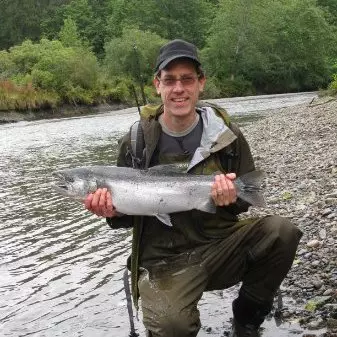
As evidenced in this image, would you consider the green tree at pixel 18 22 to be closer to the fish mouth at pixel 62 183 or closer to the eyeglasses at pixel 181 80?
the eyeglasses at pixel 181 80

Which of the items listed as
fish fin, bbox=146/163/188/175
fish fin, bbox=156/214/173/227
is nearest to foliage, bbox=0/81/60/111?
fish fin, bbox=146/163/188/175

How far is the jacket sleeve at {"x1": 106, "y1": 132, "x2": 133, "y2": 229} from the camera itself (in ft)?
14.6

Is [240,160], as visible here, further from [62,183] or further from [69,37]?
[69,37]

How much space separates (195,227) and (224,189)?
559 millimetres

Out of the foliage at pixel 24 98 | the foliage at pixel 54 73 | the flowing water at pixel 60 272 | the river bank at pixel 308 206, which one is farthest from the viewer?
the foliage at pixel 54 73

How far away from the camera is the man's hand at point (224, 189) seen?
4.08m

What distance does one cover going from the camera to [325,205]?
793 centimetres

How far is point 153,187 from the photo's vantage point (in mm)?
4148

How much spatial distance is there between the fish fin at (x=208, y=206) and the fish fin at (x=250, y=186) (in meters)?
0.22

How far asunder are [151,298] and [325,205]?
14.6ft

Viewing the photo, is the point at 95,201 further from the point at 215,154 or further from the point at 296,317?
the point at 296,317

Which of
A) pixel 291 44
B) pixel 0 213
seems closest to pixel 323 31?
pixel 291 44

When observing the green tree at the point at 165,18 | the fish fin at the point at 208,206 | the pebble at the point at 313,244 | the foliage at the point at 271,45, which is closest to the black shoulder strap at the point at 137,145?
the fish fin at the point at 208,206

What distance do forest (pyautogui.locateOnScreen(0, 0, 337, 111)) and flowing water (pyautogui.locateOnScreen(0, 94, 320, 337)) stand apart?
24783 mm
